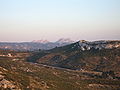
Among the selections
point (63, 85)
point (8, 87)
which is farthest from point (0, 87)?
point (63, 85)

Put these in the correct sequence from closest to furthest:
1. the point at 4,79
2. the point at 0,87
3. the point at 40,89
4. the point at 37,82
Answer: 1. the point at 0,87
2. the point at 4,79
3. the point at 40,89
4. the point at 37,82

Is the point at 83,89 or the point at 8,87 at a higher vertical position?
the point at 8,87

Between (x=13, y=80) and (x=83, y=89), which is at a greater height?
(x=13, y=80)

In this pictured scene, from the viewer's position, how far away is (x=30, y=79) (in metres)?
189

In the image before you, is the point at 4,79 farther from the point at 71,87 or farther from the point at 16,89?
the point at 71,87

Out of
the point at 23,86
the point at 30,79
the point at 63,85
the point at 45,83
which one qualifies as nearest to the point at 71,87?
the point at 63,85

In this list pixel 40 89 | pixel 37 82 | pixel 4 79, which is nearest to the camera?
pixel 4 79

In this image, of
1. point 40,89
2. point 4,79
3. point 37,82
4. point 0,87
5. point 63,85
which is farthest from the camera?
point 63,85

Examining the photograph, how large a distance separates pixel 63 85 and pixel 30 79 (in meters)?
30.1

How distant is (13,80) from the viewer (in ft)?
549

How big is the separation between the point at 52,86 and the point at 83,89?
28.6m

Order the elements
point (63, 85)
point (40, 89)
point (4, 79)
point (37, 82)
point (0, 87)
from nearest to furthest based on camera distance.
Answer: point (0, 87) → point (4, 79) → point (40, 89) → point (37, 82) → point (63, 85)

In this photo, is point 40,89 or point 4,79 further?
point 40,89

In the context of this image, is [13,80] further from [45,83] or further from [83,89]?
[83,89]
